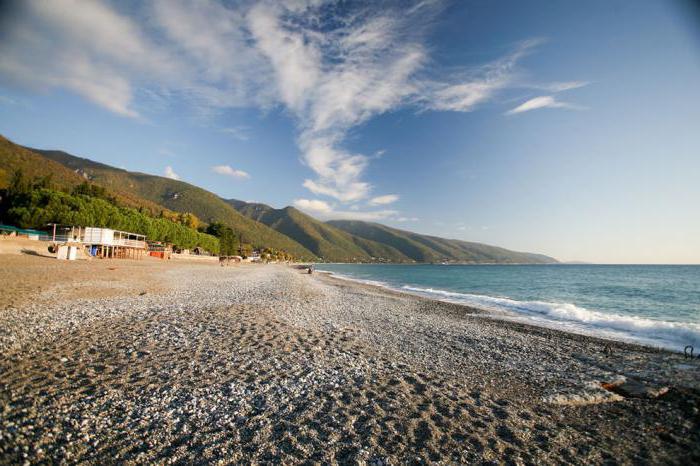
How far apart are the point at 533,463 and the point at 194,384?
619 cm

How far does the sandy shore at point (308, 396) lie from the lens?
4676 mm

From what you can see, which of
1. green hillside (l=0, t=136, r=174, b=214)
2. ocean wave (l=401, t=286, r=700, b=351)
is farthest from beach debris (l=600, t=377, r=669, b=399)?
green hillside (l=0, t=136, r=174, b=214)

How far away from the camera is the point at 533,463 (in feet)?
15.6

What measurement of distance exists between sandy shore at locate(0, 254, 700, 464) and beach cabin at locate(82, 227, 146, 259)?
45.4 m

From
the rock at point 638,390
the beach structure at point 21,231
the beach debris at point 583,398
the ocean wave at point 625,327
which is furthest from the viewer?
the beach structure at point 21,231

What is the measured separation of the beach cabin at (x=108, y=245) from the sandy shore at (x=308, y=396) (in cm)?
4544

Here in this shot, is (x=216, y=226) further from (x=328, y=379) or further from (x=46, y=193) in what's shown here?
(x=328, y=379)

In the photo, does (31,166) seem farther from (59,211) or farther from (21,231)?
(21,231)

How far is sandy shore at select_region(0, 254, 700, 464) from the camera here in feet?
15.3

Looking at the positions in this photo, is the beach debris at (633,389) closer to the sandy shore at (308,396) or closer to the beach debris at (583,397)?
the sandy shore at (308,396)

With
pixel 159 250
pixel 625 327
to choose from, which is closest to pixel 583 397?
pixel 625 327

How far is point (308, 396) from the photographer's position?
637cm

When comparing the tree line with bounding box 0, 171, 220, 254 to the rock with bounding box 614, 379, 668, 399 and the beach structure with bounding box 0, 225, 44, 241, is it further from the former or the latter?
the rock with bounding box 614, 379, 668, 399

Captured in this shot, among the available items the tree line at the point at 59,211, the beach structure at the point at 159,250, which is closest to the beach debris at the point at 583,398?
the tree line at the point at 59,211
